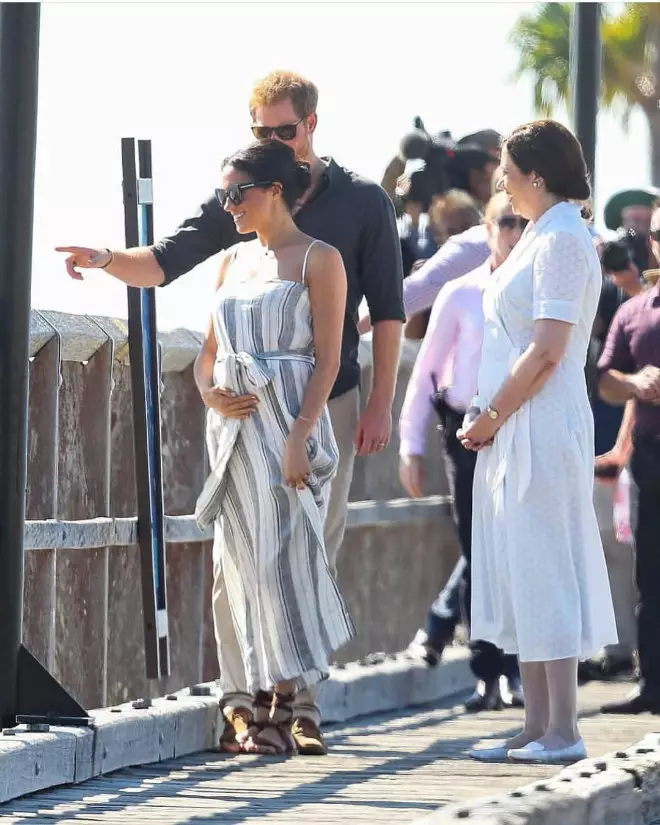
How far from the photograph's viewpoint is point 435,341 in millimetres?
8367

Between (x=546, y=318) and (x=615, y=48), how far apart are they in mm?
48789

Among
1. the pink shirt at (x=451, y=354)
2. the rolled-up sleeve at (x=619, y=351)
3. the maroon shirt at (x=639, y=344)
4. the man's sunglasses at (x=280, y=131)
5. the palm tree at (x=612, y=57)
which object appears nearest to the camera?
the man's sunglasses at (x=280, y=131)

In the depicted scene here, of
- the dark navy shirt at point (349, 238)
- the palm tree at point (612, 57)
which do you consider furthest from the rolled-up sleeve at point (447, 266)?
the palm tree at point (612, 57)

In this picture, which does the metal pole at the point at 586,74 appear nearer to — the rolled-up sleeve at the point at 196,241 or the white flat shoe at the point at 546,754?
the rolled-up sleeve at the point at 196,241

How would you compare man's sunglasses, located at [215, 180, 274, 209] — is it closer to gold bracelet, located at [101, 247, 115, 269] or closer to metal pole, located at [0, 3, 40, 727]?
gold bracelet, located at [101, 247, 115, 269]

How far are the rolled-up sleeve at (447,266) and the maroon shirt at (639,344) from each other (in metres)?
0.60

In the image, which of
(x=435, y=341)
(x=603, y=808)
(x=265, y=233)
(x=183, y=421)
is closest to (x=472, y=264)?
(x=435, y=341)

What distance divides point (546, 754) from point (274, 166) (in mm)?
1956

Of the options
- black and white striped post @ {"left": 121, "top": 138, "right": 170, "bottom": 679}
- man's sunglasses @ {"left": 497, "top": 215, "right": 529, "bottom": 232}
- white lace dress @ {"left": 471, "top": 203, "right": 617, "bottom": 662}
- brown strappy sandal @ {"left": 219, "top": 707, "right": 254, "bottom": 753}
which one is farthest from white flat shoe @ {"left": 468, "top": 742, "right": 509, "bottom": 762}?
man's sunglasses @ {"left": 497, "top": 215, "right": 529, "bottom": 232}

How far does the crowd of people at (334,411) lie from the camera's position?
21.9 feet

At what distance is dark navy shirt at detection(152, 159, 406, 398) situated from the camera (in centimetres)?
723

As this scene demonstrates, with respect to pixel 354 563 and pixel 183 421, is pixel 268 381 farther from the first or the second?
pixel 354 563

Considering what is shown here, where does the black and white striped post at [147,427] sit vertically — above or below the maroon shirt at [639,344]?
below

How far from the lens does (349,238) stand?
7.25 metres
